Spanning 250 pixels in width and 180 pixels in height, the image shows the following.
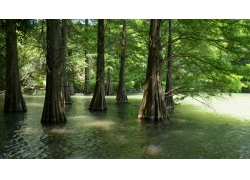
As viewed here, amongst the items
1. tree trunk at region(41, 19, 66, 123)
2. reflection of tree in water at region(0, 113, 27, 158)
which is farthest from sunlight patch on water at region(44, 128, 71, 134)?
tree trunk at region(41, 19, 66, 123)

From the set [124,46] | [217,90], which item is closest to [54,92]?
[217,90]

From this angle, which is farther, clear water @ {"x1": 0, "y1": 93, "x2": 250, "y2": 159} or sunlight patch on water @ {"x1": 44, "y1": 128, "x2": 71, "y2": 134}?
sunlight patch on water @ {"x1": 44, "y1": 128, "x2": 71, "y2": 134}

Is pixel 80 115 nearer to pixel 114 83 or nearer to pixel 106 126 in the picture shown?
pixel 106 126

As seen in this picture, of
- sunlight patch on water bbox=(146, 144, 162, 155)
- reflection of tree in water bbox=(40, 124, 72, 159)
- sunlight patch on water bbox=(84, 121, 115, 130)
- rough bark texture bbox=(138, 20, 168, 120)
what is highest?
rough bark texture bbox=(138, 20, 168, 120)

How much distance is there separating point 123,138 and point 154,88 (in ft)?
11.0

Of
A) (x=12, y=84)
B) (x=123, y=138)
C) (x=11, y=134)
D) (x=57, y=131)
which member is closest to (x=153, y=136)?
(x=123, y=138)

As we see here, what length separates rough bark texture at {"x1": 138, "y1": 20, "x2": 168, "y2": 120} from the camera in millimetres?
10086

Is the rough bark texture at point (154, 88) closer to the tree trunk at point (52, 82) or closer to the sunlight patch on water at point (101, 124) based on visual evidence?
the sunlight patch on water at point (101, 124)

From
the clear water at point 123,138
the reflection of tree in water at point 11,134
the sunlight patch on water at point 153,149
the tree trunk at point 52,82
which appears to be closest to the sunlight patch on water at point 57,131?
the clear water at point 123,138

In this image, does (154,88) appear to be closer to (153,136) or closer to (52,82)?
(153,136)

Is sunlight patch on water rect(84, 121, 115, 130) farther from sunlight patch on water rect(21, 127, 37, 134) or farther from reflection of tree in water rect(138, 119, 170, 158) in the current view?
sunlight patch on water rect(21, 127, 37, 134)

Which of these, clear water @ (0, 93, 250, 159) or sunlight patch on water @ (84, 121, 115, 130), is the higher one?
sunlight patch on water @ (84, 121, 115, 130)

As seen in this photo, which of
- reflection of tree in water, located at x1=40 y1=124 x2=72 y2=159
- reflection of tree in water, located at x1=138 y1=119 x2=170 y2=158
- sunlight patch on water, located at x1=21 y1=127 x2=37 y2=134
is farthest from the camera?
sunlight patch on water, located at x1=21 y1=127 x2=37 y2=134

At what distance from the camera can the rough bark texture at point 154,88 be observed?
10.1 metres
